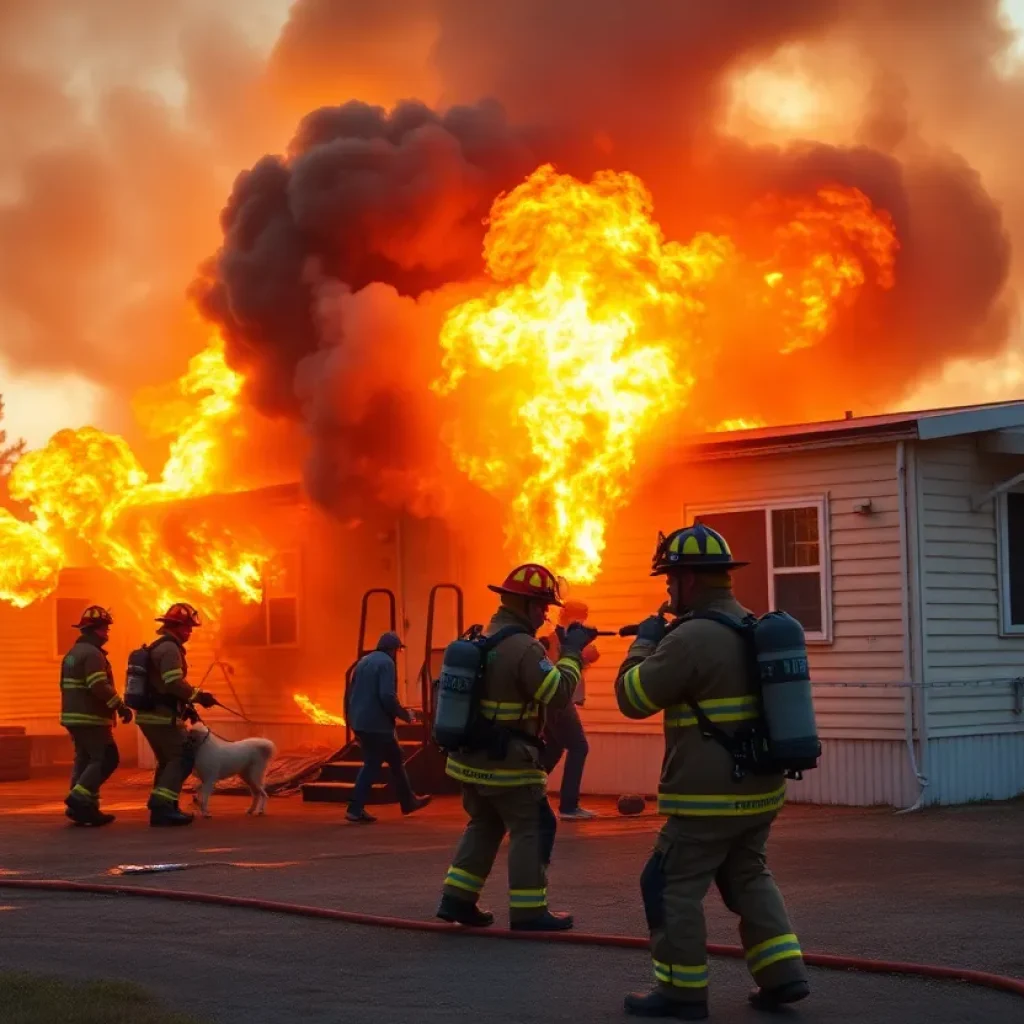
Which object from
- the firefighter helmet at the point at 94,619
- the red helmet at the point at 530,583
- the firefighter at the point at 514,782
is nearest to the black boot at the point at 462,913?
the firefighter at the point at 514,782

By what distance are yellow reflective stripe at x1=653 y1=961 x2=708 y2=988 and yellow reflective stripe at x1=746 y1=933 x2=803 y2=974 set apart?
0.70ft

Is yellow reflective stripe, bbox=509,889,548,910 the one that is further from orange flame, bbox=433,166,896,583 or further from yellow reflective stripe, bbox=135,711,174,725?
orange flame, bbox=433,166,896,583

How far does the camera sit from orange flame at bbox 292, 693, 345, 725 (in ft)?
67.9

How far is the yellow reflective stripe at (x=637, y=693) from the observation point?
6652 mm

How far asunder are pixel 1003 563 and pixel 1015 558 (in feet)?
0.77

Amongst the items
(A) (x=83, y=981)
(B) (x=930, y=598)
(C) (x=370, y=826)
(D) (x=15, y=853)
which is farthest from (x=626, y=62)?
(A) (x=83, y=981)

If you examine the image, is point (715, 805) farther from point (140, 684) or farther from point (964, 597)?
point (964, 597)

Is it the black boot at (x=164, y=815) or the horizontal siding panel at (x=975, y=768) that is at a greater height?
the horizontal siding panel at (x=975, y=768)

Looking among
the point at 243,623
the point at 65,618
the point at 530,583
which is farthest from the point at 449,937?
the point at 65,618

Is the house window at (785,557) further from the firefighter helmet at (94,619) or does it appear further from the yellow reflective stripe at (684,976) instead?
the yellow reflective stripe at (684,976)

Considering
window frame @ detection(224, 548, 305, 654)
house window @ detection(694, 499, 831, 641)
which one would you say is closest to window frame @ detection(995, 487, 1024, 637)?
house window @ detection(694, 499, 831, 641)

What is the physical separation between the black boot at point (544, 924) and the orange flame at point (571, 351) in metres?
8.74

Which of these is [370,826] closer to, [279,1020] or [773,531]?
[773,531]

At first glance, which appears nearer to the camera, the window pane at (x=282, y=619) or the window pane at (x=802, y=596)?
the window pane at (x=802, y=596)
